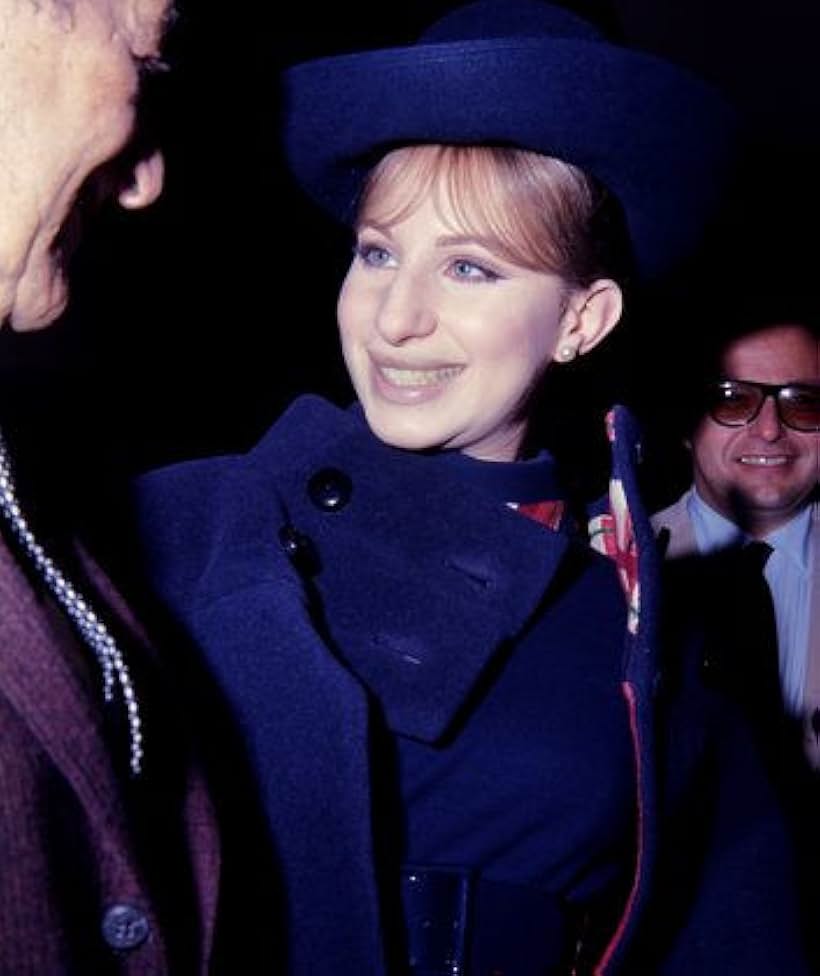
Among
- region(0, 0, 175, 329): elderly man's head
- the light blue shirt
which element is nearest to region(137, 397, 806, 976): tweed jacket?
region(0, 0, 175, 329): elderly man's head

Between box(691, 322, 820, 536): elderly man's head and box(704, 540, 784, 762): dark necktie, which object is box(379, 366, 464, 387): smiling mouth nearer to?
box(704, 540, 784, 762): dark necktie

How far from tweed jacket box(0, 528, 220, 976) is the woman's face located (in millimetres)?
652

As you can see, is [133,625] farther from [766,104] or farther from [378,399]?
[766,104]

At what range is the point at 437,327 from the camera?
1.41 meters

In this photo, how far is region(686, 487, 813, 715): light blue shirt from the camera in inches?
113

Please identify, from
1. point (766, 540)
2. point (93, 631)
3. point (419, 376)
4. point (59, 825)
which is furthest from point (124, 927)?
point (766, 540)

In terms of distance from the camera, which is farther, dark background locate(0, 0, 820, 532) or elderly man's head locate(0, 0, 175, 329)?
dark background locate(0, 0, 820, 532)

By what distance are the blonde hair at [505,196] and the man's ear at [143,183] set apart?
21.0 inches

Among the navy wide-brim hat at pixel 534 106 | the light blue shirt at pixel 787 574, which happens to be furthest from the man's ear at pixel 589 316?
→ the light blue shirt at pixel 787 574

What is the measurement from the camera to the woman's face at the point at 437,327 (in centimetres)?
140

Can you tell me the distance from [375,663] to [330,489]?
0.83 feet

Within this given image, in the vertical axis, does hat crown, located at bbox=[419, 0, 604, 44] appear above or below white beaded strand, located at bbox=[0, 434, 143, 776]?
above

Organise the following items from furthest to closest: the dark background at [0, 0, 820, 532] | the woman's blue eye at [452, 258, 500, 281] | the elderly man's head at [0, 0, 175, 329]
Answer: the dark background at [0, 0, 820, 532]
the woman's blue eye at [452, 258, 500, 281]
the elderly man's head at [0, 0, 175, 329]

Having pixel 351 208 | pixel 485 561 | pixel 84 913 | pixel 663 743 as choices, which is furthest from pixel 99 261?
pixel 84 913
